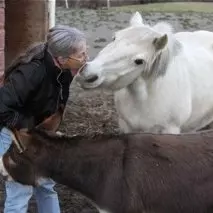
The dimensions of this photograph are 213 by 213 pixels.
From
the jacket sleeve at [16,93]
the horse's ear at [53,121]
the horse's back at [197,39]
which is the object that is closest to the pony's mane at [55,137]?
the jacket sleeve at [16,93]

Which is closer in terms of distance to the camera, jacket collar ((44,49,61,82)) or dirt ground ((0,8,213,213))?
jacket collar ((44,49,61,82))

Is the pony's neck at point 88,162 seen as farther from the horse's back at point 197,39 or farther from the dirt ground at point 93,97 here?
the horse's back at point 197,39

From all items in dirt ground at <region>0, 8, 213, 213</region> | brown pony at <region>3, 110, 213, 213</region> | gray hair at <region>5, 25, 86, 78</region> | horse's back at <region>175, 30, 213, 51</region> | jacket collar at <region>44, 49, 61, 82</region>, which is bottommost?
dirt ground at <region>0, 8, 213, 213</region>

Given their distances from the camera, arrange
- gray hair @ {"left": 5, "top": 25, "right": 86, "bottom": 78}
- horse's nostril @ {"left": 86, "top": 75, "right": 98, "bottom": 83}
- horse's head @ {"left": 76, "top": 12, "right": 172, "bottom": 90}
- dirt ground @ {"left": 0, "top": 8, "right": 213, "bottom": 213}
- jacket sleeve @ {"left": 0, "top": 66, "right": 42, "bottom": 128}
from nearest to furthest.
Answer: jacket sleeve @ {"left": 0, "top": 66, "right": 42, "bottom": 128} < gray hair @ {"left": 5, "top": 25, "right": 86, "bottom": 78} < horse's nostril @ {"left": 86, "top": 75, "right": 98, "bottom": 83} < horse's head @ {"left": 76, "top": 12, "right": 172, "bottom": 90} < dirt ground @ {"left": 0, "top": 8, "right": 213, "bottom": 213}

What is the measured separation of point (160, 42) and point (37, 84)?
42.3 inches

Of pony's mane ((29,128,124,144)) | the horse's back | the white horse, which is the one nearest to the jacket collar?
the white horse

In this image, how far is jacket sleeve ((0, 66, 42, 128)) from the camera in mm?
4133

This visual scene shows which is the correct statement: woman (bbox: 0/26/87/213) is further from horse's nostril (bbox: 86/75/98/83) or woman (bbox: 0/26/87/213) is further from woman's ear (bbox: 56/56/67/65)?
horse's nostril (bbox: 86/75/98/83)

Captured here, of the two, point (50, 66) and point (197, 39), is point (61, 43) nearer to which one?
point (50, 66)

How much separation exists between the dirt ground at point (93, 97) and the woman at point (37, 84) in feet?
3.64

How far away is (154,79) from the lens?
4.99 metres

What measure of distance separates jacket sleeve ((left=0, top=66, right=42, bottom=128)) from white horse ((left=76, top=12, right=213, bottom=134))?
16.3 inches

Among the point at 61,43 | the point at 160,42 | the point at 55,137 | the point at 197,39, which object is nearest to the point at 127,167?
the point at 55,137

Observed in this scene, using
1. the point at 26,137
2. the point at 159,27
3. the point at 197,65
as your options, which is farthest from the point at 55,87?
the point at 197,65
